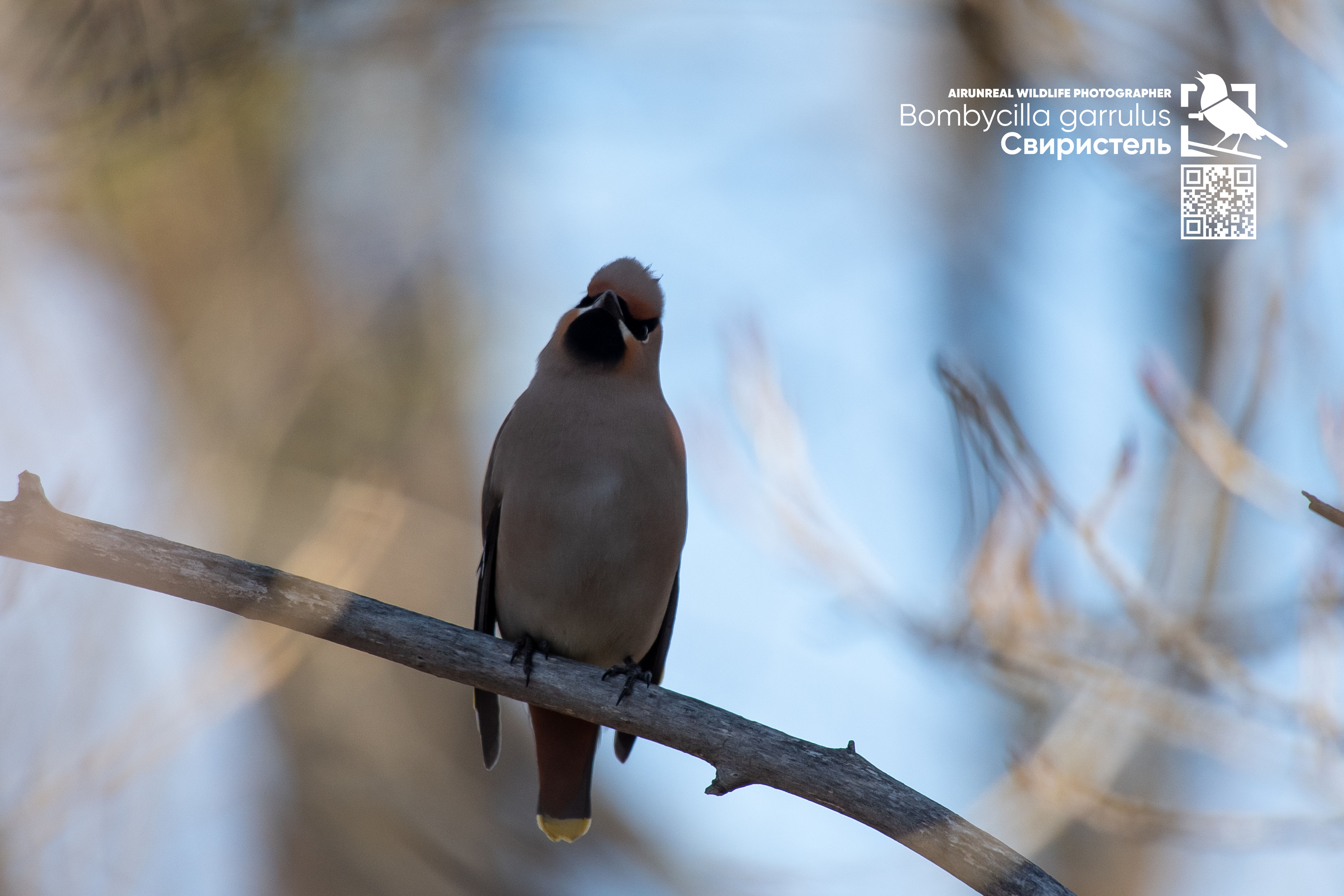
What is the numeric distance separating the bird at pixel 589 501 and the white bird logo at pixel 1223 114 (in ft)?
9.78

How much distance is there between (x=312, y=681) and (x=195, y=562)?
132 inches

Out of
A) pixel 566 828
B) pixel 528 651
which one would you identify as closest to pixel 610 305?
pixel 528 651

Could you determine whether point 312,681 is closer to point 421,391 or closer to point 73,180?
point 421,391

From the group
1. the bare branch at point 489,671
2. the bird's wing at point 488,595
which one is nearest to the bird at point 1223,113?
the bird's wing at point 488,595

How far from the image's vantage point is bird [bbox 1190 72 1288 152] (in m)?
5.30

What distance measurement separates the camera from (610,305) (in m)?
4.01

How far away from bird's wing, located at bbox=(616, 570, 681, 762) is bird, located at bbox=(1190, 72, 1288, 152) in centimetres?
331

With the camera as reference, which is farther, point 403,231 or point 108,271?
point 403,231

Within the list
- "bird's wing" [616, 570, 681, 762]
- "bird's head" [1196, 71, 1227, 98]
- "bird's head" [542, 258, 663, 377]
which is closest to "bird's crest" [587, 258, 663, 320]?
"bird's head" [542, 258, 663, 377]

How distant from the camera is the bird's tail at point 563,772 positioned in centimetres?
416

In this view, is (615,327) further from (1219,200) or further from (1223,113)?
(1219,200)

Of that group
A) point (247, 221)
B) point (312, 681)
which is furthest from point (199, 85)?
point (312, 681)

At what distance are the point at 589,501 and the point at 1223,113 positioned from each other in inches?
145

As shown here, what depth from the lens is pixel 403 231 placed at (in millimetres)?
6875
